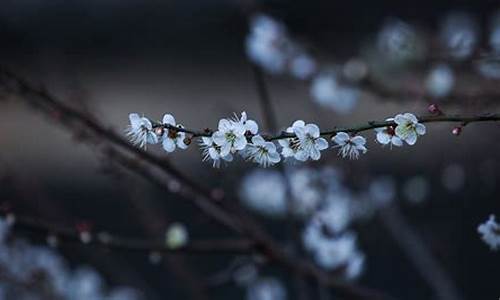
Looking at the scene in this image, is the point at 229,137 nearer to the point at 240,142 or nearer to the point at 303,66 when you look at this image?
the point at 240,142

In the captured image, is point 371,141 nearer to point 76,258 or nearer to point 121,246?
point 76,258

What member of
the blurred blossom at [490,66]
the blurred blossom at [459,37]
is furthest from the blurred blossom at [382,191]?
the blurred blossom at [490,66]

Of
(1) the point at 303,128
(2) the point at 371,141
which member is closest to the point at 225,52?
(2) the point at 371,141

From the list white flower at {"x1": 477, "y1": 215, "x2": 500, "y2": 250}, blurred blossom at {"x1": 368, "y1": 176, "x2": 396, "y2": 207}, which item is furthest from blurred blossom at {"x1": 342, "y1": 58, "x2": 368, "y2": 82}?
white flower at {"x1": 477, "y1": 215, "x2": 500, "y2": 250}

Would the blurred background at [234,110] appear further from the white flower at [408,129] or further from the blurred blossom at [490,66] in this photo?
the white flower at [408,129]

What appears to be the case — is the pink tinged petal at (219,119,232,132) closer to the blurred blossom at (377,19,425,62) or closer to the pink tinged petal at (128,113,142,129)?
the pink tinged petal at (128,113,142,129)
